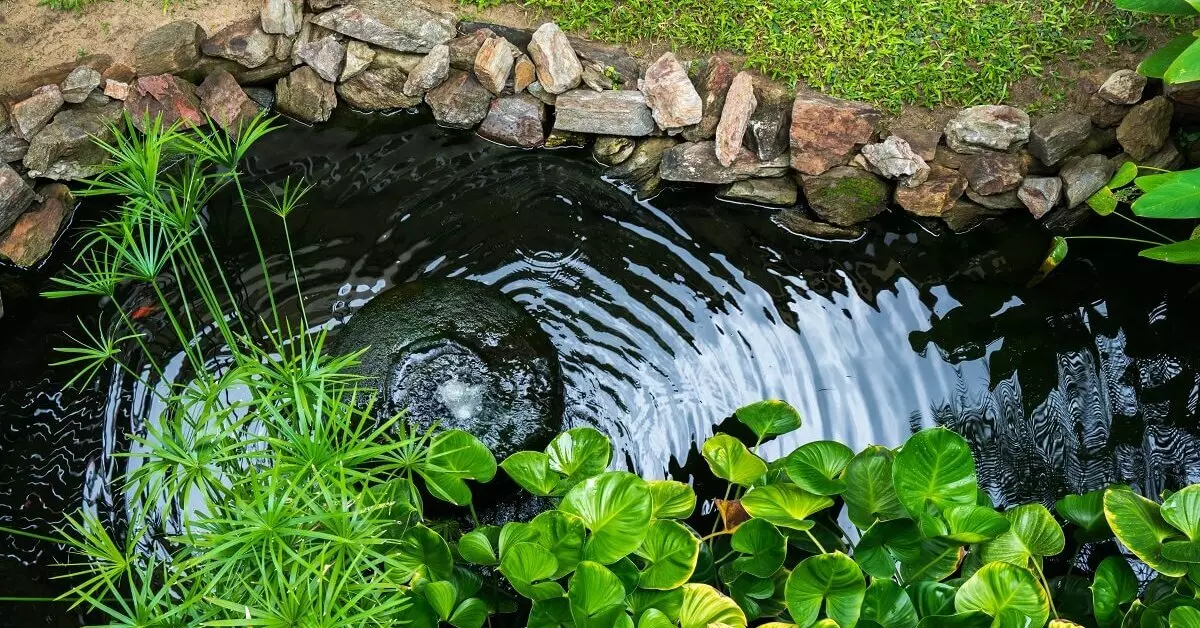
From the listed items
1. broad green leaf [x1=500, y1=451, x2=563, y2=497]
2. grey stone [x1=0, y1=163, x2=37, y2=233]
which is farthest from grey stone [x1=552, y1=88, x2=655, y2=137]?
grey stone [x1=0, y1=163, x2=37, y2=233]

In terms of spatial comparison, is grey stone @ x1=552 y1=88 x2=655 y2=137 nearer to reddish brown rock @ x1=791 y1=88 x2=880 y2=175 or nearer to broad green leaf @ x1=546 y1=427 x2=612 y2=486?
reddish brown rock @ x1=791 y1=88 x2=880 y2=175

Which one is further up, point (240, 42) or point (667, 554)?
point (240, 42)

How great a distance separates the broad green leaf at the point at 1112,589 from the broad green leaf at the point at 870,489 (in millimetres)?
694

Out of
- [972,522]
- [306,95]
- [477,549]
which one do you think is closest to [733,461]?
[972,522]

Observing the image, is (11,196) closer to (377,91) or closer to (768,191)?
(377,91)

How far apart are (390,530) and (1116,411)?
3.01 meters

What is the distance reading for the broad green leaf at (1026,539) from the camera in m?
3.00

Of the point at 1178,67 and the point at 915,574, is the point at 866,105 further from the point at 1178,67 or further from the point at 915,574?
the point at 915,574

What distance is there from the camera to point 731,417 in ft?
12.8

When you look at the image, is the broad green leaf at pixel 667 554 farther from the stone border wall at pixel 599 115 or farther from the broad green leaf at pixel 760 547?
the stone border wall at pixel 599 115

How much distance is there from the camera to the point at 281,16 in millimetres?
4867

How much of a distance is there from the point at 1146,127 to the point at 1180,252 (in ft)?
2.96

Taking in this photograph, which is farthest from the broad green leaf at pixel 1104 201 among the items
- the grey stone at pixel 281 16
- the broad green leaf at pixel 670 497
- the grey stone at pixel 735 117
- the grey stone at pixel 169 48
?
the grey stone at pixel 169 48

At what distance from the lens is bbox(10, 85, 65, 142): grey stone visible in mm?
4504
